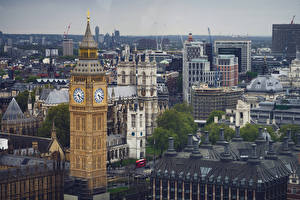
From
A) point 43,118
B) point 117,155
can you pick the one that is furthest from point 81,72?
point 43,118

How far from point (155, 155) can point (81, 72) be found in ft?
149

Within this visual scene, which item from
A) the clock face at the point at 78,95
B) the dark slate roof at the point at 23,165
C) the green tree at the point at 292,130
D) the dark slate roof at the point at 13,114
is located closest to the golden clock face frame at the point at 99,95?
the clock face at the point at 78,95

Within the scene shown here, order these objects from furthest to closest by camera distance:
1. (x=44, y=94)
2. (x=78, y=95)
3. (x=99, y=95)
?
(x=44, y=94)
(x=99, y=95)
(x=78, y=95)

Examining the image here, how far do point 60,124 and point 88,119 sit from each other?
39385 millimetres

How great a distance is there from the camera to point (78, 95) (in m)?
128

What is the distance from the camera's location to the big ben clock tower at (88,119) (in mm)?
126312

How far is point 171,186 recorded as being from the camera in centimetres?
11988

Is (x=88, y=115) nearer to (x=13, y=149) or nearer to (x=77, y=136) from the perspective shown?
(x=77, y=136)

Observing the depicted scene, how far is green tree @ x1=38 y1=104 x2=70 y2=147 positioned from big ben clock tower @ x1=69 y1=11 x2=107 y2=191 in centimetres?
3366

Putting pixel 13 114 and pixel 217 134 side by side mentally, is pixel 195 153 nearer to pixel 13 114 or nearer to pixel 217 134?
pixel 217 134

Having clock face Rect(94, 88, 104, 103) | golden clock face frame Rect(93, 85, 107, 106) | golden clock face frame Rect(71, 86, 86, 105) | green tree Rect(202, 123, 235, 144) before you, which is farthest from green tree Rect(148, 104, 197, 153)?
golden clock face frame Rect(71, 86, 86, 105)

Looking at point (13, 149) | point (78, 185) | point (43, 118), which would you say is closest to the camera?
point (78, 185)

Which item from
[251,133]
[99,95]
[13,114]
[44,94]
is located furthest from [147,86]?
[99,95]

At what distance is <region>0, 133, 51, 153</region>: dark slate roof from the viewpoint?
480 feet
